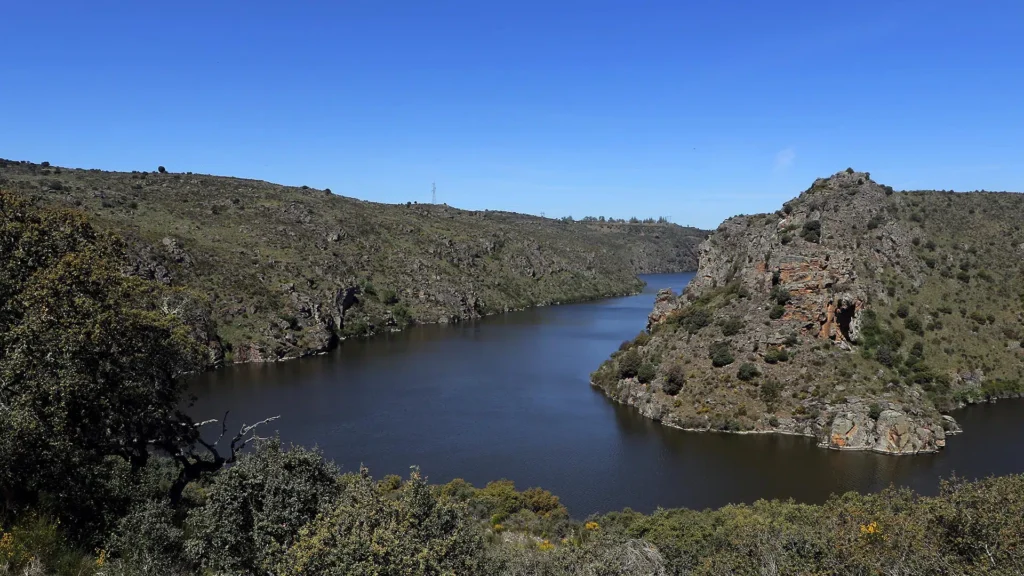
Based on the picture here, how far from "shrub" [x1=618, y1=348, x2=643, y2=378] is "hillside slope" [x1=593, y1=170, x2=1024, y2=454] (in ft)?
0.53

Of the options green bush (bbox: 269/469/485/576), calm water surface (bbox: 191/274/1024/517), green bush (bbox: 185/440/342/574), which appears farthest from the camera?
calm water surface (bbox: 191/274/1024/517)

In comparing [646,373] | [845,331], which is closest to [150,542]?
[646,373]

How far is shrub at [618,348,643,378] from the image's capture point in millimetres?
67694

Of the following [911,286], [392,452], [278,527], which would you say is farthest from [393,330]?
[278,527]

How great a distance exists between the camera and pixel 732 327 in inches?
2517

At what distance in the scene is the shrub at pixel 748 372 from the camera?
58.2 m

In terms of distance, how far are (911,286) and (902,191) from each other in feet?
106

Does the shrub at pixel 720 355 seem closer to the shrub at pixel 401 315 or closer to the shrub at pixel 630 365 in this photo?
the shrub at pixel 630 365

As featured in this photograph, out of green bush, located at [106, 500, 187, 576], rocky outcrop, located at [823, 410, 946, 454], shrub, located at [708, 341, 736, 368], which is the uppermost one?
green bush, located at [106, 500, 187, 576]

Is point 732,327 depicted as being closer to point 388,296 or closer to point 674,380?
point 674,380

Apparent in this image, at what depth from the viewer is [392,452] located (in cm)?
5075

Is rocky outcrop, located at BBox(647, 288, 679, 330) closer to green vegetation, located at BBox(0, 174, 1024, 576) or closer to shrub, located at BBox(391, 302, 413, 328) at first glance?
shrub, located at BBox(391, 302, 413, 328)

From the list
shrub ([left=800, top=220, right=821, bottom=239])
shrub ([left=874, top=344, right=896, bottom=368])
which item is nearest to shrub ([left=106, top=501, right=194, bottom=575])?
shrub ([left=874, top=344, right=896, bottom=368])

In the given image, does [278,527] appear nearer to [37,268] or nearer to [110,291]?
[110,291]
